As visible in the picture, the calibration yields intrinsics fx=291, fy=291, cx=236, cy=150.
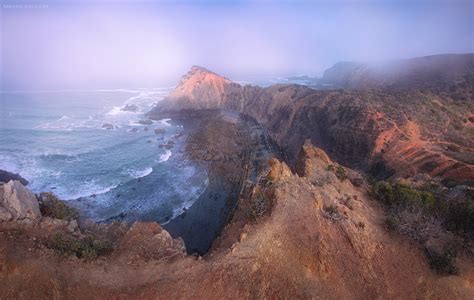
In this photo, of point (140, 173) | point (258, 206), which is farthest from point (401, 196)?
point (140, 173)

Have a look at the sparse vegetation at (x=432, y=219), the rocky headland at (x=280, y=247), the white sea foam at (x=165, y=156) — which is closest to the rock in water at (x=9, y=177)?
the white sea foam at (x=165, y=156)

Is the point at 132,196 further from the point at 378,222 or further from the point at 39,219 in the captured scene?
the point at 378,222

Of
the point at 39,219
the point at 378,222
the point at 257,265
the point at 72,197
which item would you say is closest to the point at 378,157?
the point at 378,222

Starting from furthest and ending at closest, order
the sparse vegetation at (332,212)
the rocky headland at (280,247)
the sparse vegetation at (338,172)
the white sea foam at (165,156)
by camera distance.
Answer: the white sea foam at (165,156)
the sparse vegetation at (338,172)
the sparse vegetation at (332,212)
the rocky headland at (280,247)

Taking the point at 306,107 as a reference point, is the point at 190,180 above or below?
below

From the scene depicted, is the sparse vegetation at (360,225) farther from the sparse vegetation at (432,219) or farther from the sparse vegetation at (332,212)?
the sparse vegetation at (432,219)

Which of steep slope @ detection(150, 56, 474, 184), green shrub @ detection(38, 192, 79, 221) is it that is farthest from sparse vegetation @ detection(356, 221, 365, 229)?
steep slope @ detection(150, 56, 474, 184)
